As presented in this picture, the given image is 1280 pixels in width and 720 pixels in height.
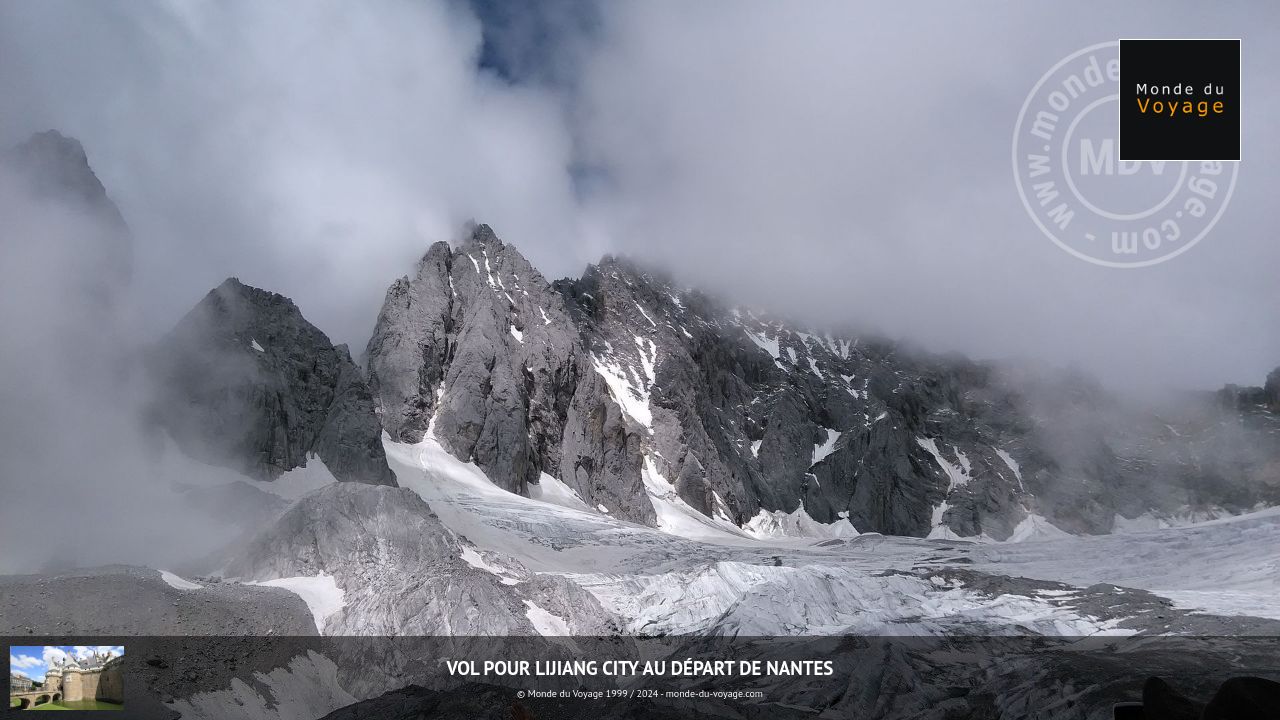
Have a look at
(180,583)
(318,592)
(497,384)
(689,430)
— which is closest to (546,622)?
(318,592)

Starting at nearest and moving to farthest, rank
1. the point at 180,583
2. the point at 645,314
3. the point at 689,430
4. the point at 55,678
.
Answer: the point at 55,678
the point at 180,583
the point at 689,430
the point at 645,314

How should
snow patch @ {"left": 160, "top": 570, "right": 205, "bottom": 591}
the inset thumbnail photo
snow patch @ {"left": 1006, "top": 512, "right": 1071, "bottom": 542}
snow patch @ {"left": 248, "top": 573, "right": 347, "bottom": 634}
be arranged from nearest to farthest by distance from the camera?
1. the inset thumbnail photo
2. snow patch @ {"left": 160, "top": 570, "right": 205, "bottom": 591}
3. snow patch @ {"left": 248, "top": 573, "right": 347, "bottom": 634}
4. snow patch @ {"left": 1006, "top": 512, "right": 1071, "bottom": 542}

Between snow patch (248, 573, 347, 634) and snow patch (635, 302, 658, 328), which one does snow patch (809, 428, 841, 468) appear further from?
snow patch (248, 573, 347, 634)

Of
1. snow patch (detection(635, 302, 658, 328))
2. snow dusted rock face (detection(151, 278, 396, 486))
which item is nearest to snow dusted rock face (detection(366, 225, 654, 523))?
snow dusted rock face (detection(151, 278, 396, 486))

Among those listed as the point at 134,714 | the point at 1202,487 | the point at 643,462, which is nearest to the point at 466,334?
the point at 643,462

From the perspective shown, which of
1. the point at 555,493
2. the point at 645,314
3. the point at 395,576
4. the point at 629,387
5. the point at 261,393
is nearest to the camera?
the point at 395,576

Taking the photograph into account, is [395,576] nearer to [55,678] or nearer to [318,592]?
[318,592]

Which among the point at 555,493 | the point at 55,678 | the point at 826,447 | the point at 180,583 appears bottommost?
the point at 555,493

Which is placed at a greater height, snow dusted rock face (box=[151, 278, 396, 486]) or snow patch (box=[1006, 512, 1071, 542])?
snow dusted rock face (box=[151, 278, 396, 486])
